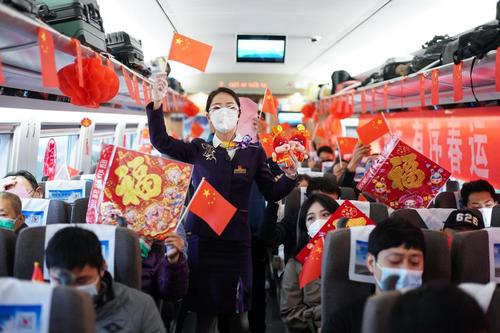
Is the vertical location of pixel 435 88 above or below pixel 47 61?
above

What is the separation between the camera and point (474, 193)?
4773mm

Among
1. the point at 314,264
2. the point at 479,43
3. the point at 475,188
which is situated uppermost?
the point at 479,43

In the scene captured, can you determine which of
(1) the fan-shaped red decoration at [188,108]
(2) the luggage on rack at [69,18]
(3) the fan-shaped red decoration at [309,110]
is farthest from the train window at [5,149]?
(3) the fan-shaped red decoration at [309,110]

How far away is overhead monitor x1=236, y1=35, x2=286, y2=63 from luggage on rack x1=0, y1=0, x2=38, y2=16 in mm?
6518

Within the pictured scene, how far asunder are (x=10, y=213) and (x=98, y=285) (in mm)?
1468

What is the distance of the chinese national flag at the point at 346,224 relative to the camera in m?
3.18

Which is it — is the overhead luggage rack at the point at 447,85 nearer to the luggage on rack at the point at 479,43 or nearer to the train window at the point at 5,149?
the luggage on rack at the point at 479,43

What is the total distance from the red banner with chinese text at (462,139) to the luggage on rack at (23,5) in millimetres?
4588

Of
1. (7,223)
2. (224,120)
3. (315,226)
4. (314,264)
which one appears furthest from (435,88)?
(7,223)

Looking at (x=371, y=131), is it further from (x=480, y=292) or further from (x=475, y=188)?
(x=480, y=292)

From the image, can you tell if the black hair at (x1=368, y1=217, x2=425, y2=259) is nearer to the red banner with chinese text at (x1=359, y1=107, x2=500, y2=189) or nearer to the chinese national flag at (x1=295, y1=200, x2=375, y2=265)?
the chinese national flag at (x1=295, y1=200, x2=375, y2=265)

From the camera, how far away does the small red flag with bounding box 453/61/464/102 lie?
4.46 meters

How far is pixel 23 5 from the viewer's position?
2785mm

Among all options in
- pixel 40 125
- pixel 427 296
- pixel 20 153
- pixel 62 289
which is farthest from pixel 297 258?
pixel 40 125
